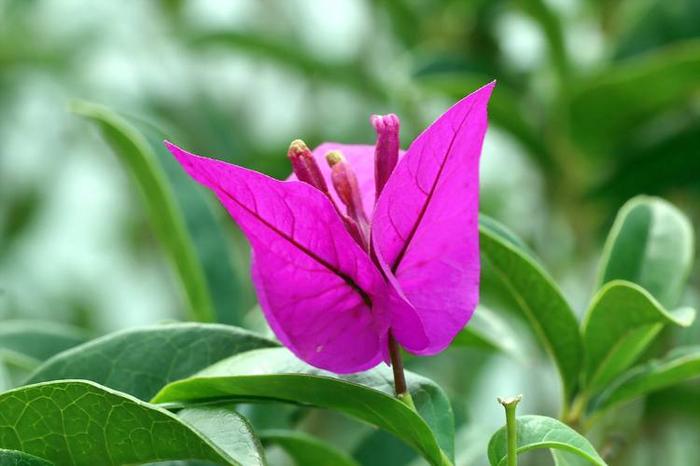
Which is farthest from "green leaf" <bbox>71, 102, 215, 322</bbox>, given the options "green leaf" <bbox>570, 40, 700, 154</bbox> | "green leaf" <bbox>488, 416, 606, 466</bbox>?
"green leaf" <bbox>570, 40, 700, 154</bbox>

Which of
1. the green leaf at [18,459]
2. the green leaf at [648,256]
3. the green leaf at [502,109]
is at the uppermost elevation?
the green leaf at [502,109]

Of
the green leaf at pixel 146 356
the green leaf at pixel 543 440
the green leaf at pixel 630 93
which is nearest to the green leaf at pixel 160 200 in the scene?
the green leaf at pixel 146 356

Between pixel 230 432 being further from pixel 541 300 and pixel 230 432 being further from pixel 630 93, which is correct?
pixel 630 93

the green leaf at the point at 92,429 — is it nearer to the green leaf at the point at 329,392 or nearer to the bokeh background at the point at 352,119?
the green leaf at the point at 329,392

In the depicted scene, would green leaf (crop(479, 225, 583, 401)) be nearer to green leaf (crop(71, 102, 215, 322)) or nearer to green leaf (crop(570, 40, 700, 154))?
green leaf (crop(71, 102, 215, 322))

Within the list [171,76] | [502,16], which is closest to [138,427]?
[502,16]

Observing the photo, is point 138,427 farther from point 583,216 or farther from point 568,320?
point 583,216
